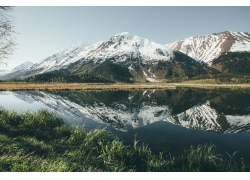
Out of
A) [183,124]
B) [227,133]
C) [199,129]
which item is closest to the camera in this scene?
[227,133]

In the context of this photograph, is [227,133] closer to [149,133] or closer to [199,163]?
[149,133]

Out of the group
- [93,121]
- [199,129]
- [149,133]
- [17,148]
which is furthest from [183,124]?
[17,148]

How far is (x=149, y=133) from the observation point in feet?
80.1

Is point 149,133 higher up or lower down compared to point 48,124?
lower down

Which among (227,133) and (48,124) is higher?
(48,124)

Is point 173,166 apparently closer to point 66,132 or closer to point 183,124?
point 66,132

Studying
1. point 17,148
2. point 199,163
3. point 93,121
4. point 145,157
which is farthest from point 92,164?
point 93,121

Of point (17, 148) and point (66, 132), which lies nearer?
point (17, 148)

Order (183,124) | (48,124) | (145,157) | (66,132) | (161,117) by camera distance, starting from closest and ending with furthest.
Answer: (145,157) < (66,132) < (48,124) < (183,124) < (161,117)

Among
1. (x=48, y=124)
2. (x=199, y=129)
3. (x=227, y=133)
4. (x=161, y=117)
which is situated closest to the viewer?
(x=48, y=124)

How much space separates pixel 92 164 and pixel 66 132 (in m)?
7.78

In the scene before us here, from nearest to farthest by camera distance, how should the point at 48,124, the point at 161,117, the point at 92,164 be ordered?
the point at 92,164 → the point at 48,124 → the point at 161,117

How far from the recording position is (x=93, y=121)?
30438 mm

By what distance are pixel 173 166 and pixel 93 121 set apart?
1941 cm
